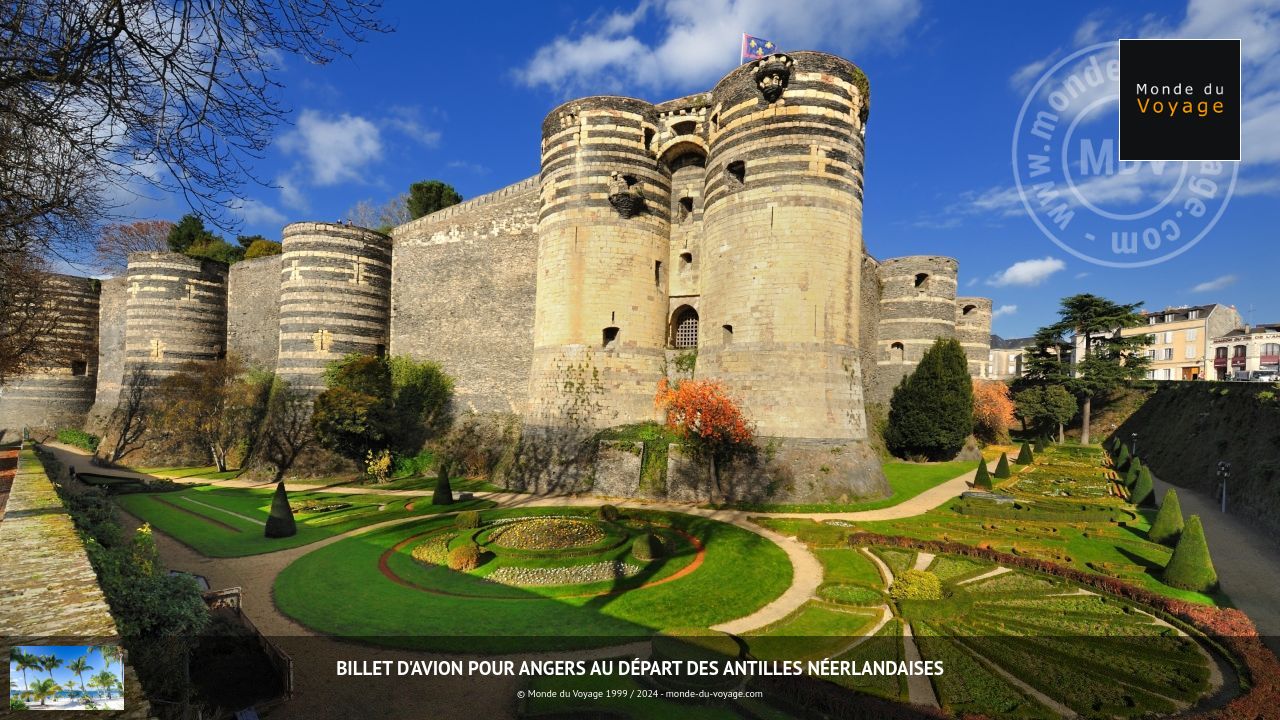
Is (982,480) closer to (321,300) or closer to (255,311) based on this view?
(321,300)

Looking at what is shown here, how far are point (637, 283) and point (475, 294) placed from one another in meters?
10.9

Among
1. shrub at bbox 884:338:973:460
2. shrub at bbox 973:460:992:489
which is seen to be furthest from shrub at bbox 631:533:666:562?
shrub at bbox 884:338:973:460

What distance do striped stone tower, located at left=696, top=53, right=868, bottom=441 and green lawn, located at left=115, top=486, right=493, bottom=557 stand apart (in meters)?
12.9

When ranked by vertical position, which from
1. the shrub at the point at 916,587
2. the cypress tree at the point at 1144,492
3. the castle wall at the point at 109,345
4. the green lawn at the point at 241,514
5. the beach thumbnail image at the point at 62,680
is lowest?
the green lawn at the point at 241,514

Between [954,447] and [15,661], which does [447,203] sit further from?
[15,661]

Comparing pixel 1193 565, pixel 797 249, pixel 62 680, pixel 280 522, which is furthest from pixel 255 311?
pixel 1193 565

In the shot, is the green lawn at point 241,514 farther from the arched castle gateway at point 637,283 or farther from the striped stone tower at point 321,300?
the striped stone tower at point 321,300

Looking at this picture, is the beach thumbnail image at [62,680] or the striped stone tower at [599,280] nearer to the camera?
the beach thumbnail image at [62,680]

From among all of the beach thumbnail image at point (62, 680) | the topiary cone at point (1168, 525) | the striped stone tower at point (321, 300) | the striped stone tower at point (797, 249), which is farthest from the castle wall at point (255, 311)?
the topiary cone at point (1168, 525)

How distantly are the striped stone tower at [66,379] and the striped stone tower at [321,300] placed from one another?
23220mm

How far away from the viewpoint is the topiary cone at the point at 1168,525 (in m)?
15.3

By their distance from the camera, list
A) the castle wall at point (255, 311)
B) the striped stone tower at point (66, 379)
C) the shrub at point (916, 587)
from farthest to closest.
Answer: the striped stone tower at point (66, 379)
the castle wall at point (255, 311)
the shrub at point (916, 587)

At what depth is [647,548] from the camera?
14453mm

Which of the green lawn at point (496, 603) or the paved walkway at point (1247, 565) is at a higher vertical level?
the paved walkway at point (1247, 565)
